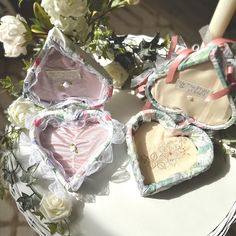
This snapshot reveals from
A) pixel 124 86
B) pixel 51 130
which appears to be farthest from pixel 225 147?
pixel 51 130

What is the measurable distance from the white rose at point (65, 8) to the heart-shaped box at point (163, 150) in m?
0.28

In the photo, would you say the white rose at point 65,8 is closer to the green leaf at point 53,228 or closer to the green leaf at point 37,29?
the green leaf at point 37,29

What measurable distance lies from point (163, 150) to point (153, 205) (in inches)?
5.0

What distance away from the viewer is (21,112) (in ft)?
3.20

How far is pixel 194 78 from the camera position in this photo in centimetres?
89

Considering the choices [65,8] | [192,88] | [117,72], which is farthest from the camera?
[117,72]

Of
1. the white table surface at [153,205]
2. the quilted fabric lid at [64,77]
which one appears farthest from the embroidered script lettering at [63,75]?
the white table surface at [153,205]

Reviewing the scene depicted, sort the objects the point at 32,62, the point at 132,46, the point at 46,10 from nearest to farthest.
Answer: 1. the point at 46,10
2. the point at 32,62
3. the point at 132,46

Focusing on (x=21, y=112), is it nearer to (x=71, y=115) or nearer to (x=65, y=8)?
(x=71, y=115)

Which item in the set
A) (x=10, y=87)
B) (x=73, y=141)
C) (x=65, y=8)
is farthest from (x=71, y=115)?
(x=65, y=8)

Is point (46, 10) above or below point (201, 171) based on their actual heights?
above

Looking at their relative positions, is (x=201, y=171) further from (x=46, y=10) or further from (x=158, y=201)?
(x=46, y=10)

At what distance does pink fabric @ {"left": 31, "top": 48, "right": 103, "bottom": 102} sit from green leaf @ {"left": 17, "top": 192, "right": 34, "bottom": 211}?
0.76ft

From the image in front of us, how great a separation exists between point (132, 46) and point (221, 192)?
0.42 meters
